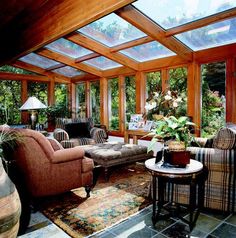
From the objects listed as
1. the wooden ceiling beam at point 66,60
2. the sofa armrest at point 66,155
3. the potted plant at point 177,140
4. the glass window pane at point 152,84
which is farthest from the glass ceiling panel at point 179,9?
the wooden ceiling beam at point 66,60

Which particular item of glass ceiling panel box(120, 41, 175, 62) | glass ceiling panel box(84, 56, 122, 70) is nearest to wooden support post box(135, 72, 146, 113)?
glass ceiling panel box(120, 41, 175, 62)

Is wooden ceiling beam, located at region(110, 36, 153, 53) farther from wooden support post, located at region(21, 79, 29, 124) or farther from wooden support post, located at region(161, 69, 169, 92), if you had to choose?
wooden support post, located at region(21, 79, 29, 124)

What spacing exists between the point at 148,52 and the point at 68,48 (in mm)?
1854

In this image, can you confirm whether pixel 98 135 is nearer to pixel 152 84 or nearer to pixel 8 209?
pixel 152 84

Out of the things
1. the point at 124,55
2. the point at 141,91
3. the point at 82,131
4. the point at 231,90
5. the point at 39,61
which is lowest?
the point at 82,131

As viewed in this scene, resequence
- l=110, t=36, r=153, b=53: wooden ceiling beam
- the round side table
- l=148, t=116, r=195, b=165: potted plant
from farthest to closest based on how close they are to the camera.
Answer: l=110, t=36, r=153, b=53: wooden ceiling beam < l=148, t=116, r=195, b=165: potted plant < the round side table

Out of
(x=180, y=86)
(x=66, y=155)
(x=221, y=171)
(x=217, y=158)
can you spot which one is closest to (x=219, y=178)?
(x=221, y=171)

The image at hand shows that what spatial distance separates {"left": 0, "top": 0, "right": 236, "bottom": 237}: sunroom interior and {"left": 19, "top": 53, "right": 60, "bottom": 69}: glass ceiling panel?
3 centimetres

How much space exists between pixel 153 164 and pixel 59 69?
5.57m

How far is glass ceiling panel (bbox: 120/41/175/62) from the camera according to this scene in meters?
4.70

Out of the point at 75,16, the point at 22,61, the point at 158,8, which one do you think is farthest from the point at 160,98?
the point at 22,61

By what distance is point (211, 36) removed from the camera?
13.1 ft

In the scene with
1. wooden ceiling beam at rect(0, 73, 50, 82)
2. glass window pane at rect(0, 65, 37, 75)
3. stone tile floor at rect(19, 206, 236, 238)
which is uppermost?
glass window pane at rect(0, 65, 37, 75)

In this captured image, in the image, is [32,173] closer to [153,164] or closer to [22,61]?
[153,164]
